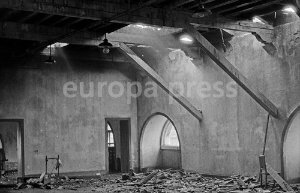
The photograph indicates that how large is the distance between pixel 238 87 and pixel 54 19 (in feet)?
21.8

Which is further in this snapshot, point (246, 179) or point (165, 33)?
point (165, 33)

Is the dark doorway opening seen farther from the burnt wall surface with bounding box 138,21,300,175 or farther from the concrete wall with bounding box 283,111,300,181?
the concrete wall with bounding box 283,111,300,181

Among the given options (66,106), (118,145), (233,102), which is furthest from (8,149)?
(233,102)

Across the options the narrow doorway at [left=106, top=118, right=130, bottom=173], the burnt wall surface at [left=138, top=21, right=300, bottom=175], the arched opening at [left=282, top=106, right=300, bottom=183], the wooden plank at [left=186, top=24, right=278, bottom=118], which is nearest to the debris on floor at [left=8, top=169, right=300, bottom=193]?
the arched opening at [left=282, top=106, right=300, bottom=183]

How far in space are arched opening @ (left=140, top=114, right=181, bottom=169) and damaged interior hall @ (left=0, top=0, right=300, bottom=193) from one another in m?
0.05

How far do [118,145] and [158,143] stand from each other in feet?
9.88

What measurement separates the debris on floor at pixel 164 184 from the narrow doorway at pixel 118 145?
310cm

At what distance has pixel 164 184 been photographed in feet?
47.3

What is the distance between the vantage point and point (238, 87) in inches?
591

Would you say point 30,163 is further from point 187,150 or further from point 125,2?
point 125,2

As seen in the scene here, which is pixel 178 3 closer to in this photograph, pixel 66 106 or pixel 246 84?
pixel 246 84

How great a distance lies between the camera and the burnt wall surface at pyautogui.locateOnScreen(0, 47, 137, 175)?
58.2ft

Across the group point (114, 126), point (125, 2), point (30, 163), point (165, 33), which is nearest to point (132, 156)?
point (114, 126)

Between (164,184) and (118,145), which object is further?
(118,145)
